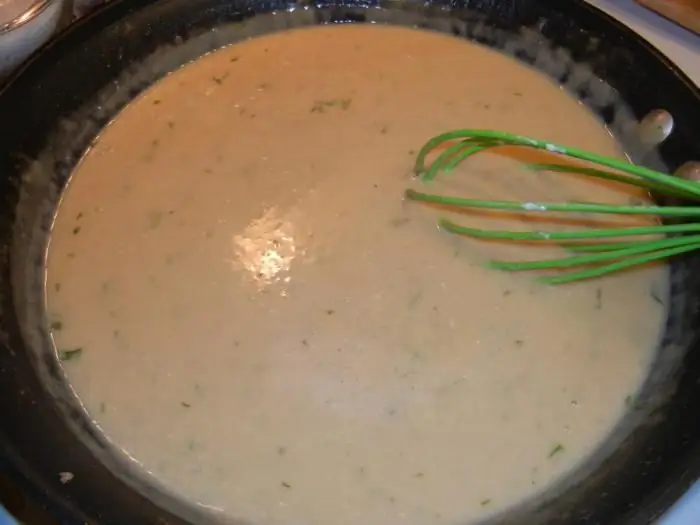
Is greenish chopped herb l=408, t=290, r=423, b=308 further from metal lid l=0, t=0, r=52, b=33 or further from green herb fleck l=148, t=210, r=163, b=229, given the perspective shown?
metal lid l=0, t=0, r=52, b=33

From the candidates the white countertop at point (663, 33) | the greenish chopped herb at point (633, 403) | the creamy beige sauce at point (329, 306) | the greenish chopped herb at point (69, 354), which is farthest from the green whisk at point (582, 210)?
the greenish chopped herb at point (69, 354)

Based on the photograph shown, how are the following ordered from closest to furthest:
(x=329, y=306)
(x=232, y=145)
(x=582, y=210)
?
(x=582, y=210) < (x=329, y=306) < (x=232, y=145)

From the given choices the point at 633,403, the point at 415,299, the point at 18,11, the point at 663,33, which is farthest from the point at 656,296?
the point at 18,11

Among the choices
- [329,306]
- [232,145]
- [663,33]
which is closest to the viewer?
[329,306]

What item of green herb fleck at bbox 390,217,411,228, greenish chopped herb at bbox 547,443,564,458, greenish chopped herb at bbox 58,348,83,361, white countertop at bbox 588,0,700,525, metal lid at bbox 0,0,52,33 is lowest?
greenish chopped herb at bbox 58,348,83,361

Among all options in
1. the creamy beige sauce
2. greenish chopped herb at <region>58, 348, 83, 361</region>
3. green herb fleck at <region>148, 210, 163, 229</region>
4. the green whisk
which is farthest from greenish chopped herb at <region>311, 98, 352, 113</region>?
greenish chopped herb at <region>58, 348, 83, 361</region>

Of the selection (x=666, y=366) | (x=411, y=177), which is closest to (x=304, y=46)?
(x=411, y=177)

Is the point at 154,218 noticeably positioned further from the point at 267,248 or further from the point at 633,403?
the point at 633,403

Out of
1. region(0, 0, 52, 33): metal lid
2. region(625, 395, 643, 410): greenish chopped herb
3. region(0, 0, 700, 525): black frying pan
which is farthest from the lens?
region(0, 0, 52, 33): metal lid
